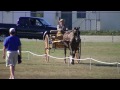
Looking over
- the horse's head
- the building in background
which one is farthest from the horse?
the building in background

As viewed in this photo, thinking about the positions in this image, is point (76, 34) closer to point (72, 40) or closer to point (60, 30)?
point (72, 40)

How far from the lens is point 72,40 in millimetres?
19453

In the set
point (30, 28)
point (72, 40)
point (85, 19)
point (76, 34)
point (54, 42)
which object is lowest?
point (54, 42)

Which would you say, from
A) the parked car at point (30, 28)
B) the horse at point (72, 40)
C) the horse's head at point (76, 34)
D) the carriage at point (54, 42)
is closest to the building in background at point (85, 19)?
the parked car at point (30, 28)

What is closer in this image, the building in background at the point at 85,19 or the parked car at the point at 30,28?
the parked car at the point at 30,28

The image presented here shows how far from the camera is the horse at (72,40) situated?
19.3m

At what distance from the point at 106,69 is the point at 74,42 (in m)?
2.50

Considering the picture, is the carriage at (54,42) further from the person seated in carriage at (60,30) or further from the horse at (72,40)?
the horse at (72,40)

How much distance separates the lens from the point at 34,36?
31.0m

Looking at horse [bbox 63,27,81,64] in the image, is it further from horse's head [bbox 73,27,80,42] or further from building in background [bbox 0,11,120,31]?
building in background [bbox 0,11,120,31]

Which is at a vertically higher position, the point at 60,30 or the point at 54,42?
the point at 60,30

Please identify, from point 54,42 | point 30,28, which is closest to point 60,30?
point 54,42
